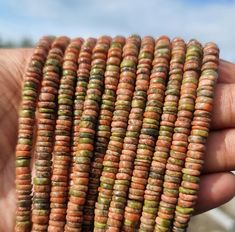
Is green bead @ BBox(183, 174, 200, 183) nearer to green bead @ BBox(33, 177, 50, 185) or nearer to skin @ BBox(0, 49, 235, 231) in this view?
skin @ BBox(0, 49, 235, 231)

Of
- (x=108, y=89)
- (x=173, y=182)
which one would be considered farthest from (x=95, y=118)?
(x=173, y=182)

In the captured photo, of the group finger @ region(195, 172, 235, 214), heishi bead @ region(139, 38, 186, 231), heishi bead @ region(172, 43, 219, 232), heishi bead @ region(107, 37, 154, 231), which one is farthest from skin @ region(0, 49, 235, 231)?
heishi bead @ region(107, 37, 154, 231)

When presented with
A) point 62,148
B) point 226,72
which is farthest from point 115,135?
point 226,72

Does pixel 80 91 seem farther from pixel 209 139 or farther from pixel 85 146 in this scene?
pixel 209 139

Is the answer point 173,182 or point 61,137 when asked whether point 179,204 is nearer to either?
point 173,182

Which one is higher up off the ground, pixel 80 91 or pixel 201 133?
pixel 80 91

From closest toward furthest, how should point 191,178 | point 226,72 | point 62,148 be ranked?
point 191,178
point 62,148
point 226,72

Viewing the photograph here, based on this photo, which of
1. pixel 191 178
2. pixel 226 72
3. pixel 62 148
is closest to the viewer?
pixel 191 178

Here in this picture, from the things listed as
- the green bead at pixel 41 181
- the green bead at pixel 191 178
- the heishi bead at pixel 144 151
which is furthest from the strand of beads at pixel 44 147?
the green bead at pixel 191 178
